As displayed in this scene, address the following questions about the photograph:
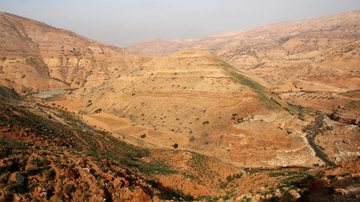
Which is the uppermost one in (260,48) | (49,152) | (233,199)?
(49,152)

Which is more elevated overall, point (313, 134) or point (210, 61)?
point (210, 61)

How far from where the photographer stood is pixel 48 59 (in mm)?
81438

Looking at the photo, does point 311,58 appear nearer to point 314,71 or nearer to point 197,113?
point 314,71

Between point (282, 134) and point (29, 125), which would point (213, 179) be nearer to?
point (282, 134)

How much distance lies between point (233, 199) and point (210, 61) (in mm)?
35097

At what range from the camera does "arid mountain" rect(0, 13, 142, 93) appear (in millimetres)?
68250

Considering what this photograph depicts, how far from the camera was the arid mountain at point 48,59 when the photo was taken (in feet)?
224

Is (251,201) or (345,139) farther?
(345,139)

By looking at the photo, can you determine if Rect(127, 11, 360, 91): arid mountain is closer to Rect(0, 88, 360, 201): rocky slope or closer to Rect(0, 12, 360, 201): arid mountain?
Rect(0, 12, 360, 201): arid mountain

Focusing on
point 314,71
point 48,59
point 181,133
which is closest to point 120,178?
point 181,133

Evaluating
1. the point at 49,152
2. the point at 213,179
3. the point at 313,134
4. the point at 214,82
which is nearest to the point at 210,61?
the point at 214,82

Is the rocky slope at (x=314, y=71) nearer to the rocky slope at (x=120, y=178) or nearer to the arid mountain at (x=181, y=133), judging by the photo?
the arid mountain at (x=181, y=133)

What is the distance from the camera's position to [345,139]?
30.9 m

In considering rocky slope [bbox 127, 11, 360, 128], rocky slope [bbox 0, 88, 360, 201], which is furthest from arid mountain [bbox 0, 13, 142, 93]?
rocky slope [bbox 0, 88, 360, 201]
